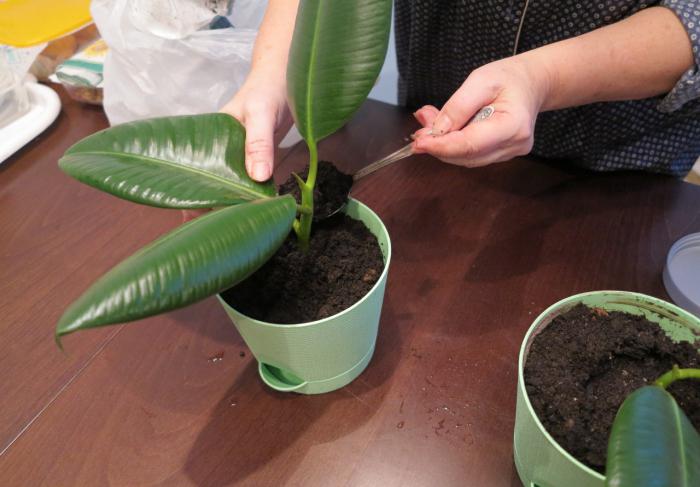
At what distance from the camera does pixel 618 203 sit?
76 cm

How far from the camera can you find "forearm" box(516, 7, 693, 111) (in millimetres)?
572

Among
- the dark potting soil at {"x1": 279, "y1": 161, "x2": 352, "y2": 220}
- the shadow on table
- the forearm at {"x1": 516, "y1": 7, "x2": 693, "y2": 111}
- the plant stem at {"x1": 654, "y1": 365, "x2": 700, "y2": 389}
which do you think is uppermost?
the forearm at {"x1": 516, "y1": 7, "x2": 693, "y2": 111}

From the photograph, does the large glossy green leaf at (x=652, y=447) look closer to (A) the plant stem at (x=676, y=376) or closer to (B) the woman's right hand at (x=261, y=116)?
(A) the plant stem at (x=676, y=376)

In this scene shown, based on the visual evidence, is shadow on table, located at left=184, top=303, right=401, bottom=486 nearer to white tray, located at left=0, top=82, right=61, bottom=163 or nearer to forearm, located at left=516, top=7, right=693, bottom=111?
forearm, located at left=516, top=7, right=693, bottom=111

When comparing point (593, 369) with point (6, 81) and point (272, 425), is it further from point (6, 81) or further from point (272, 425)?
point (6, 81)

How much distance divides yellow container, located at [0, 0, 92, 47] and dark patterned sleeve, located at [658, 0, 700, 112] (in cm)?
109

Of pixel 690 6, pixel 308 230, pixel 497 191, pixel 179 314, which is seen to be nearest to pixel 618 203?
pixel 497 191

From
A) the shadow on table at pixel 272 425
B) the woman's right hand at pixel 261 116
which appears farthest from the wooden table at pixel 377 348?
the woman's right hand at pixel 261 116

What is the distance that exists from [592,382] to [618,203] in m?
0.42

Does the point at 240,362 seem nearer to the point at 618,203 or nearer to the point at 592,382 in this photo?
the point at 592,382

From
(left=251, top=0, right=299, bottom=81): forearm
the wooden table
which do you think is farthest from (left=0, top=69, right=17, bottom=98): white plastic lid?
(left=251, top=0, right=299, bottom=81): forearm

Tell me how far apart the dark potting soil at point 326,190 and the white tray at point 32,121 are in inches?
26.3

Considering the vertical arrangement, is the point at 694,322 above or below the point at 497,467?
above

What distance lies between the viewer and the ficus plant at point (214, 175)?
0.99 ft
